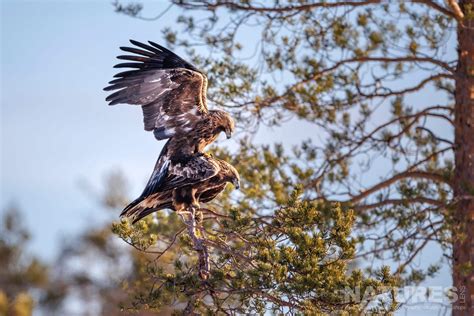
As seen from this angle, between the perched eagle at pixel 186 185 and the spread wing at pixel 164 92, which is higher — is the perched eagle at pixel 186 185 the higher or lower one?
the lower one

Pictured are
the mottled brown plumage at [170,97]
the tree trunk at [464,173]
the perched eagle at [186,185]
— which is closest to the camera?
the perched eagle at [186,185]

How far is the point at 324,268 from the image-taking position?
4.80m

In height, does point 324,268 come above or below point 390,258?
below

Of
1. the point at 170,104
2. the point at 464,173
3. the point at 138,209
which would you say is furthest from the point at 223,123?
the point at 464,173

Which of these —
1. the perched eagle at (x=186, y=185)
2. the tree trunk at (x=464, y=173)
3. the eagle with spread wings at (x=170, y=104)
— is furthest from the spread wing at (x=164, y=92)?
the tree trunk at (x=464, y=173)

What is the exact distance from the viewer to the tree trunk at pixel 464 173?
7523 millimetres

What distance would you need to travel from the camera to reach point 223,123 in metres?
4.98

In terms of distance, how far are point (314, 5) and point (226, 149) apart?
1.59 metres

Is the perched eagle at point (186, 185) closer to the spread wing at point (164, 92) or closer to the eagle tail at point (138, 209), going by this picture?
the eagle tail at point (138, 209)

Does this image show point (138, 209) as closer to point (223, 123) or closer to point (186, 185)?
point (186, 185)

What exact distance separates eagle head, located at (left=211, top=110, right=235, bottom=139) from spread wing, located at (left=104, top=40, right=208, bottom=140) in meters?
0.08

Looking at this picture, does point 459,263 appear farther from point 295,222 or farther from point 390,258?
point 295,222

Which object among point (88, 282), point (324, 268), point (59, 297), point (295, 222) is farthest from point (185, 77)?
point (88, 282)

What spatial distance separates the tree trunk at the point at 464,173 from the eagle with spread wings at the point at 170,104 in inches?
123
